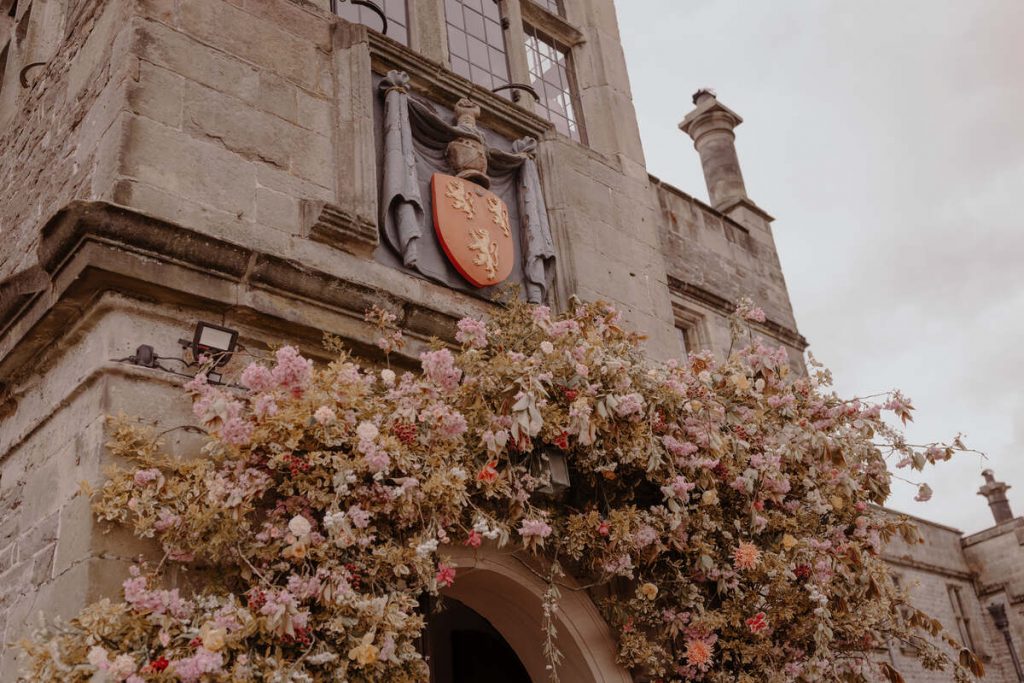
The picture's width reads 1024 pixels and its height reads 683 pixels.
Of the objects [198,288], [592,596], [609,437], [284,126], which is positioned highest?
[284,126]

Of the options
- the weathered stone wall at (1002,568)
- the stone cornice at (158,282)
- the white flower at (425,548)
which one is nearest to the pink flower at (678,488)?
the white flower at (425,548)

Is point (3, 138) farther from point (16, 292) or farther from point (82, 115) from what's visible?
point (16, 292)

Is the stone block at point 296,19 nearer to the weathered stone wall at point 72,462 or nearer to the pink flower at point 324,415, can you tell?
the weathered stone wall at point 72,462

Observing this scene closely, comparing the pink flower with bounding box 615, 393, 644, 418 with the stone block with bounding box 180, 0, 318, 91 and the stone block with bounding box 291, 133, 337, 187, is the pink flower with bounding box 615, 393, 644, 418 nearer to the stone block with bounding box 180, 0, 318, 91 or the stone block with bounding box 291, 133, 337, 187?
the stone block with bounding box 291, 133, 337, 187

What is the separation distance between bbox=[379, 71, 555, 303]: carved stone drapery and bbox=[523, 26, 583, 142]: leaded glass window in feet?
2.99

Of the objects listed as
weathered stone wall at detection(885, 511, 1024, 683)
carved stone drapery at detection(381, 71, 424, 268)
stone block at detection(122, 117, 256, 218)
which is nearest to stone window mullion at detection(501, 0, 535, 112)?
carved stone drapery at detection(381, 71, 424, 268)

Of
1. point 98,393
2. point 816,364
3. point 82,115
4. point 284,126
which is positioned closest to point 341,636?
point 98,393

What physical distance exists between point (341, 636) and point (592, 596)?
7.05 feet

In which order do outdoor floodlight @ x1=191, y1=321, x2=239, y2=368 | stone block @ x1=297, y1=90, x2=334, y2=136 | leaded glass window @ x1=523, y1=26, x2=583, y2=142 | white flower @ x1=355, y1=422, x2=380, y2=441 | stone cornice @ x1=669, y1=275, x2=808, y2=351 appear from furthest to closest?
stone cornice @ x1=669, y1=275, x2=808, y2=351 < leaded glass window @ x1=523, y1=26, x2=583, y2=142 < stone block @ x1=297, y1=90, x2=334, y2=136 < outdoor floodlight @ x1=191, y1=321, x2=239, y2=368 < white flower @ x1=355, y1=422, x2=380, y2=441

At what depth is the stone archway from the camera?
5.19 metres

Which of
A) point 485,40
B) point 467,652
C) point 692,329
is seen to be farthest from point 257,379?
point 692,329

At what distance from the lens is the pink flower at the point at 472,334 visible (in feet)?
15.9

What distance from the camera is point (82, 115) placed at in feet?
17.6

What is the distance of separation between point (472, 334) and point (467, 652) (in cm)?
333
